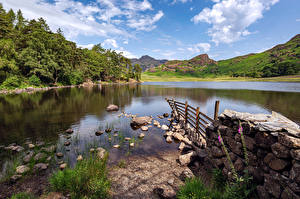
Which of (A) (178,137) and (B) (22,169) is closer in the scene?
(B) (22,169)

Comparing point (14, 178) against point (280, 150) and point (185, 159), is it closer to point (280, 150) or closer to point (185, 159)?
point (185, 159)

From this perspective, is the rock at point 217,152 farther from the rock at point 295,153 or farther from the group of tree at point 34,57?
the group of tree at point 34,57

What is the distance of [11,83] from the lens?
4638 centimetres

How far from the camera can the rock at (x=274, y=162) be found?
3.66 meters

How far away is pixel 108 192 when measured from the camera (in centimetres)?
548

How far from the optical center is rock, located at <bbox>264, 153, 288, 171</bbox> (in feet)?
12.0

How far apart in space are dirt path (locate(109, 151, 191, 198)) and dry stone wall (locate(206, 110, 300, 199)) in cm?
268

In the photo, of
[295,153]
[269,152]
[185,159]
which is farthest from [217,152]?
[295,153]

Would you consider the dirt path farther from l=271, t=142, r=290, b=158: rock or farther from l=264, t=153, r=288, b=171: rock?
l=271, t=142, r=290, b=158: rock

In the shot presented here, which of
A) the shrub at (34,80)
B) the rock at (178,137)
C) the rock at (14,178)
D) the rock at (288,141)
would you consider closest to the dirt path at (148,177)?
the rock at (178,137)

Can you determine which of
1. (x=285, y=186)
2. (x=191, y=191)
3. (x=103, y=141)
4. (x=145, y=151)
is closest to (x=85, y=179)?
(x=191, y=191)

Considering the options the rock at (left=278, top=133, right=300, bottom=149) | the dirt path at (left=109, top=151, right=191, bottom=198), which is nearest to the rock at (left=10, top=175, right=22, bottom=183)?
the dirt path at (left=109, top=151, right=191, bottom=198)

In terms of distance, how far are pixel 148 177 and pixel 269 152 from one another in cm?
532

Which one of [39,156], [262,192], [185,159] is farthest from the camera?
[39,156]
